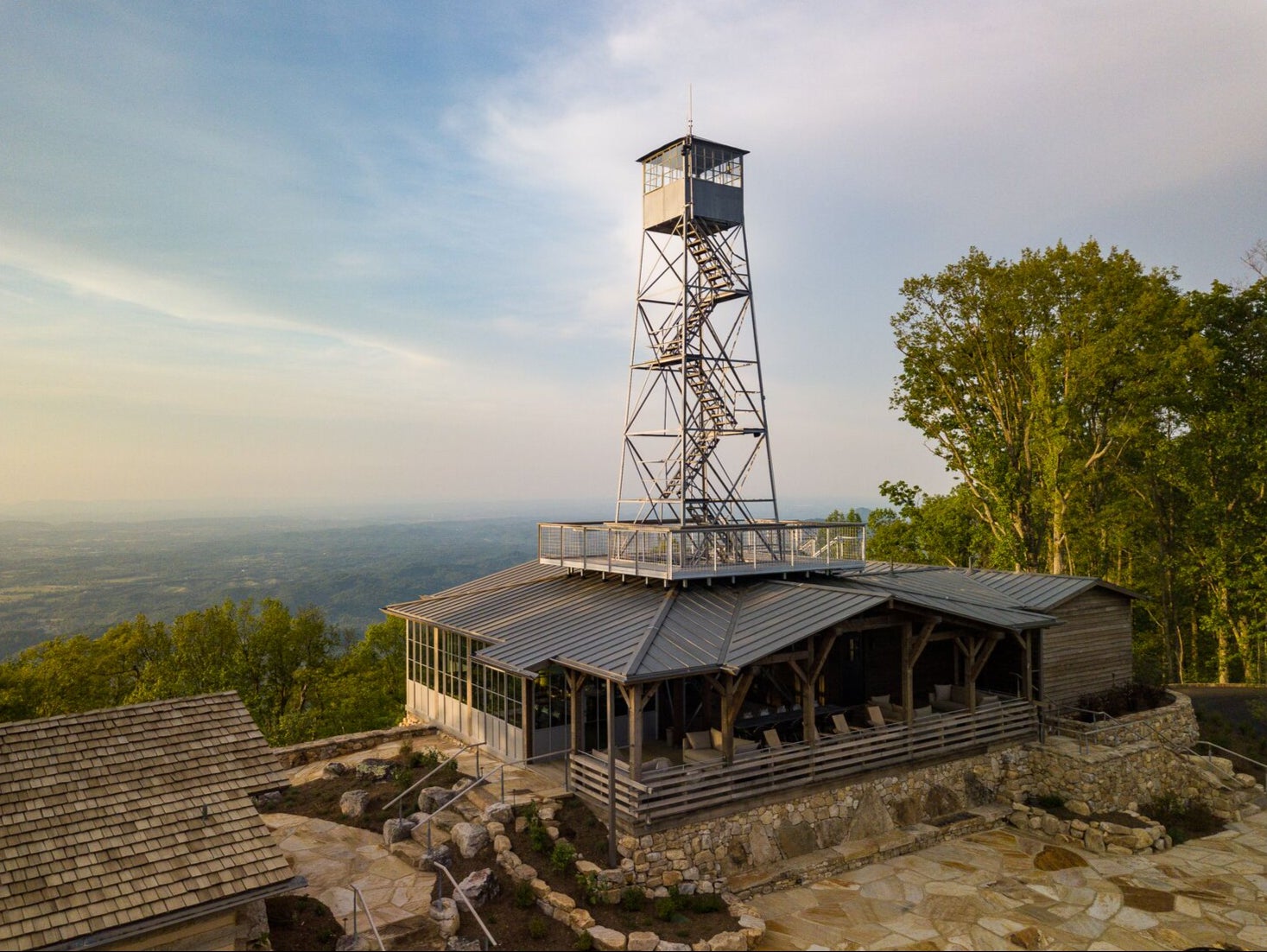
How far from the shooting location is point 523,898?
463 inches

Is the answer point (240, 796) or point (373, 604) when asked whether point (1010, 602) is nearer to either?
point (240, 796)

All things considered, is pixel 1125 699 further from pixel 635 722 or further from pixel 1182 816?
pixel 635 722

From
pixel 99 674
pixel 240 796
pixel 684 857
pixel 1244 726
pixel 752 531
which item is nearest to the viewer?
pixel 240 796

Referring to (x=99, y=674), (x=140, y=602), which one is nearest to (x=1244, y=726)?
(x=99, y=674)

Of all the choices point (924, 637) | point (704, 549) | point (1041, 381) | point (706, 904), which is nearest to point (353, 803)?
point (706, 904)

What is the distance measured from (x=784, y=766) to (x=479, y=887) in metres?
6.05

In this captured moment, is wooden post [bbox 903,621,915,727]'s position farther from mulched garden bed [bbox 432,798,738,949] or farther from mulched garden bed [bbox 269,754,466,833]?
mulched garden bed [bbox 269,754,466,833]

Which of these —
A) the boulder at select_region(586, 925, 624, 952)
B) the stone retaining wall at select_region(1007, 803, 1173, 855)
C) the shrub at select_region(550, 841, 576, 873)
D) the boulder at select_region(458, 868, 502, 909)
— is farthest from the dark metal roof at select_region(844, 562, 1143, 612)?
the boulder at select_region(458, 868, 502, 909)

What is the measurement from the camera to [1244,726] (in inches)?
944

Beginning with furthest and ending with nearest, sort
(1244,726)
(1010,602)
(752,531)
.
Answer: (1244,726), (1010,602), (752,531)

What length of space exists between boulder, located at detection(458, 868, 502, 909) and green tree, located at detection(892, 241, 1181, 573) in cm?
2706

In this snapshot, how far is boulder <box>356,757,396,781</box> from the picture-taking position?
17172 millimetres

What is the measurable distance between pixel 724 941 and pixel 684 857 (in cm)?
205

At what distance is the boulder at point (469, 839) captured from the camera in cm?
1307
